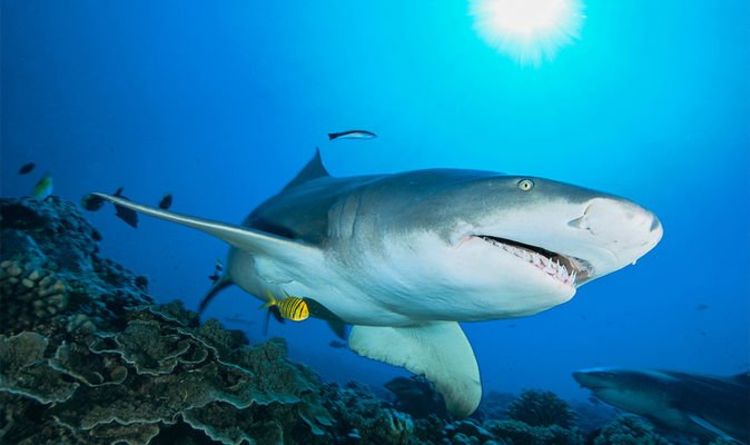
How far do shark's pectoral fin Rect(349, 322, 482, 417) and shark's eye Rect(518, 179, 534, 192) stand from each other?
8.38 feet

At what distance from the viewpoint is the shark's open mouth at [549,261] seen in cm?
219

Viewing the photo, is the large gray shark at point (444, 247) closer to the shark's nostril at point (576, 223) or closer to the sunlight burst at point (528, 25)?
the shark's nostril at point (576, 223)

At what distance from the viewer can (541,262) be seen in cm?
221

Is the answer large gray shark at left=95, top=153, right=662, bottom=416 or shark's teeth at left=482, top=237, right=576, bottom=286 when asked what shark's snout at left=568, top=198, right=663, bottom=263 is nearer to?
large gray shark at left=95, top=153, right=662, bottom=416

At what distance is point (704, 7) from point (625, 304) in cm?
7904

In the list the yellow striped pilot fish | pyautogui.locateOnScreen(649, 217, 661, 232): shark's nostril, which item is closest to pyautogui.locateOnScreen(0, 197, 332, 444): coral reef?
the yellow striped pilot fish

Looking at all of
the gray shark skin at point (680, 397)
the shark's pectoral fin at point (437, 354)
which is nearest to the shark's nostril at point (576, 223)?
the shark's pectoral fin at point (437, 354)

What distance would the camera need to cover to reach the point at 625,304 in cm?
9669

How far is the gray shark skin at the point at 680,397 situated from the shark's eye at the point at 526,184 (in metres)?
7.54

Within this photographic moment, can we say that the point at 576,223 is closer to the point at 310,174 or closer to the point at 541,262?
the point at 541,262

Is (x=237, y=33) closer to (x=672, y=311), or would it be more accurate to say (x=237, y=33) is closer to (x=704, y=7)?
(x=704, y=7)

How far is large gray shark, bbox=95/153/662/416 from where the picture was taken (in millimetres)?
1935

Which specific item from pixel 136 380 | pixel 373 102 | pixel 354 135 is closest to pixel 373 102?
pixel 373 102

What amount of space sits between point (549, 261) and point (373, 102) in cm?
5455
